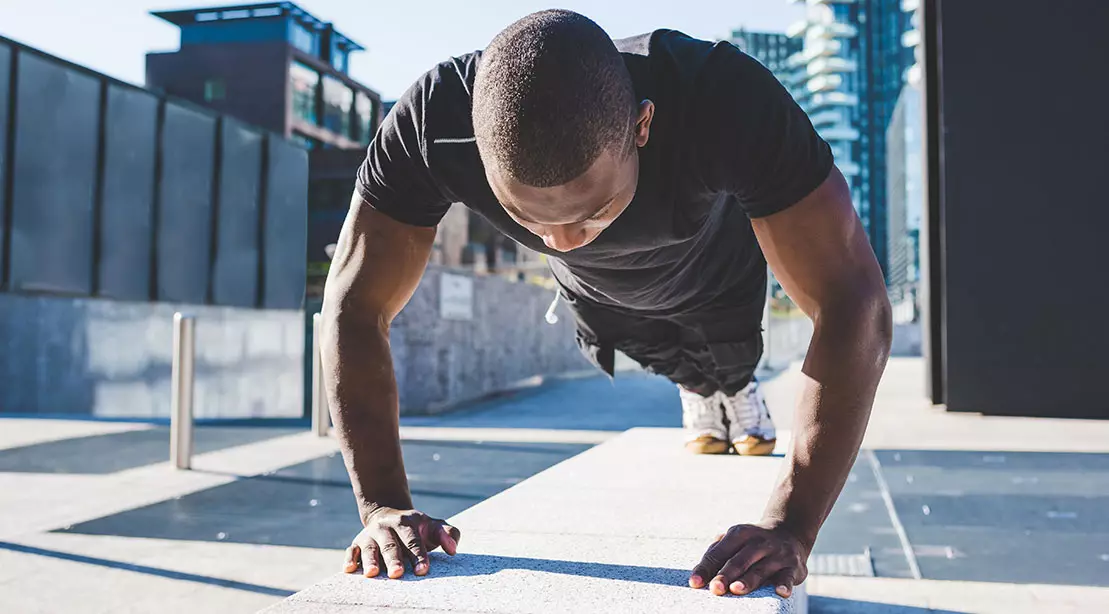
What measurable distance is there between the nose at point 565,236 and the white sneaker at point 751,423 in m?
2.13

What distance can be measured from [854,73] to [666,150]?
256ft

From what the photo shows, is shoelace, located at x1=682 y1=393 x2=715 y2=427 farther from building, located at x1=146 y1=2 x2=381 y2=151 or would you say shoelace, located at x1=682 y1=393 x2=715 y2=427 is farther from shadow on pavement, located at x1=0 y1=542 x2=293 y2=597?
building, located at x1=146 y1=2 x2=381 y2=151

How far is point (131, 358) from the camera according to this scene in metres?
14.1

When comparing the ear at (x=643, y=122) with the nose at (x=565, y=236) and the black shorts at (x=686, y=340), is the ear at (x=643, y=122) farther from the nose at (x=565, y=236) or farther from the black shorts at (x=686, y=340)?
the black shorts at (x=686, y=340)

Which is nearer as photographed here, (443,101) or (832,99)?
(443,101)

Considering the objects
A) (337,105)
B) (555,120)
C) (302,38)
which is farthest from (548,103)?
(337,105)

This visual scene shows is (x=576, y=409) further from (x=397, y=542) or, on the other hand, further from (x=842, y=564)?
(x=397, y=542)

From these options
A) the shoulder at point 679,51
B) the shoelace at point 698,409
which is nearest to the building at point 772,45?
the shoelace at point 698,409

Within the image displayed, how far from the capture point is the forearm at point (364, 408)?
2.01 m

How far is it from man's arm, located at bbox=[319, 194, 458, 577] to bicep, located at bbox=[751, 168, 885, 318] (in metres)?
0.87

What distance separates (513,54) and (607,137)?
8.4 inches

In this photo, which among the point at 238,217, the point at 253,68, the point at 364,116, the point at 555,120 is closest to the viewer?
the point at 555,120

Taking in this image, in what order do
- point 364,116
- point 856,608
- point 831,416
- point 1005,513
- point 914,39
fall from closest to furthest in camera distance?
point 831,416 → point 856,608 → point 1005,513 → point 914,39 → point 364,116

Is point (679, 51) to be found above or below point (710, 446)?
above
